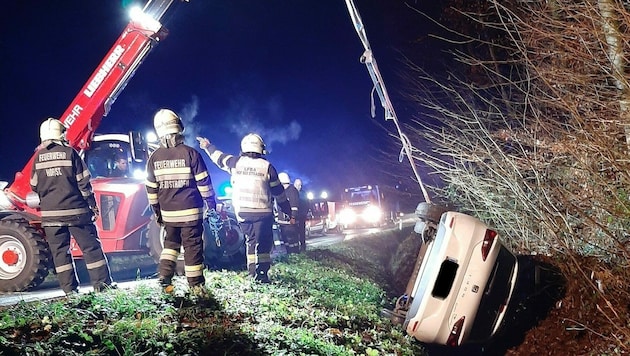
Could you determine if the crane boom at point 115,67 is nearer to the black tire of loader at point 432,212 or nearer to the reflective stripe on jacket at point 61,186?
the reflective stripe on jacket at point 61,186

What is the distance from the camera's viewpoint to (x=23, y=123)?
81.3ft

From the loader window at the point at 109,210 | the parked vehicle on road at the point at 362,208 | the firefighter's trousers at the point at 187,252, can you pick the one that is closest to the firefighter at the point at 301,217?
the loader window at the point at 109,210

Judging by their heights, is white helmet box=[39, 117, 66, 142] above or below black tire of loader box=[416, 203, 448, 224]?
above

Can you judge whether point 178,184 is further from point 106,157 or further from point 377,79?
point 377,79

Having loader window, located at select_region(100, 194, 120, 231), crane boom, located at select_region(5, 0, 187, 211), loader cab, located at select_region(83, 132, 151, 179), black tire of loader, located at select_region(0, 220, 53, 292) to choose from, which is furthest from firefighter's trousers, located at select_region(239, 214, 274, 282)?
crane boom, located at select_region(5, 0, 187, 211)

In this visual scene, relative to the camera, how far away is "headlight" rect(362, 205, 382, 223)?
2061cm

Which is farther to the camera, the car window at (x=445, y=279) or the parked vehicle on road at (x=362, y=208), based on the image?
the parked vehicle on road at (x=362, y=208)

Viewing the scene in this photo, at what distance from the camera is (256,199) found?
6508 mm

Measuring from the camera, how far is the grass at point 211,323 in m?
3.55

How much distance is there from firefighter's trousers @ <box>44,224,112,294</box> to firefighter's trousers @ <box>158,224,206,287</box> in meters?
0.82

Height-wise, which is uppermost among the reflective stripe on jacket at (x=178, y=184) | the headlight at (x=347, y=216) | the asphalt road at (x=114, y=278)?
the reflective stripe on jacket at (x=178, y=184)

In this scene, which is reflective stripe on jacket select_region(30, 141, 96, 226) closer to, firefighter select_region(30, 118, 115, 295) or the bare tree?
firefighter select_region(30, 118, 115, 295)

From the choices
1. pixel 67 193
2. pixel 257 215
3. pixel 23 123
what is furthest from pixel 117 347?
pixel 23 123

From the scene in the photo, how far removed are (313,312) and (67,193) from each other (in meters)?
3.16
